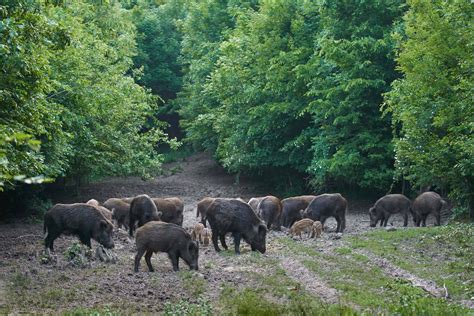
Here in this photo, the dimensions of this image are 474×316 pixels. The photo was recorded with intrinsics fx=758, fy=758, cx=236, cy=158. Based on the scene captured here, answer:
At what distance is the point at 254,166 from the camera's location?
3803 centimetres

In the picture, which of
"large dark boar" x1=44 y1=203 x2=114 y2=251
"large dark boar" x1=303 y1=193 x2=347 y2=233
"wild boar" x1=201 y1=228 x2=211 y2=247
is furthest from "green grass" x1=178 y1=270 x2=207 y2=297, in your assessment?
"large dark boar" x1=303 y1=193 x2=347 y2=233

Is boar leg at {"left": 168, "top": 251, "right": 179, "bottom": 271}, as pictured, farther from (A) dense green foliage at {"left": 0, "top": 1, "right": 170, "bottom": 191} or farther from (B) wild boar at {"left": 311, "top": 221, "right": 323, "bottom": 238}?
(B) wild boar at {"left": 311, "top": 221, "right": 323, "bottom": 238}

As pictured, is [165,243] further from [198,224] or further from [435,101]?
[435,101]

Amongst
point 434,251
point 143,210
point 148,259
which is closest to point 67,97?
point 143,210

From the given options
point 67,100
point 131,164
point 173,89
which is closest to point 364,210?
point 131,164

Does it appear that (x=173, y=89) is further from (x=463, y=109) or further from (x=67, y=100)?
(x=463, y=109)

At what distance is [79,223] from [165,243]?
2887mm

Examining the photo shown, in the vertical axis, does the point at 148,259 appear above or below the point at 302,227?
above

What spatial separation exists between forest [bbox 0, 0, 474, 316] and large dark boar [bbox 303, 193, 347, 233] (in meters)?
0.05

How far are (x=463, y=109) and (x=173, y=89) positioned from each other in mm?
37569

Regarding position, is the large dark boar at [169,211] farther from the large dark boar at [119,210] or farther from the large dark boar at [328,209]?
the large dark boar at [328,209]

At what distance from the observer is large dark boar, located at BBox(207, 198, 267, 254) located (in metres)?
19.0

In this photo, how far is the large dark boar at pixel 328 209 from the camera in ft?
79.8

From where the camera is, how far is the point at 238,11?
44.1 m
